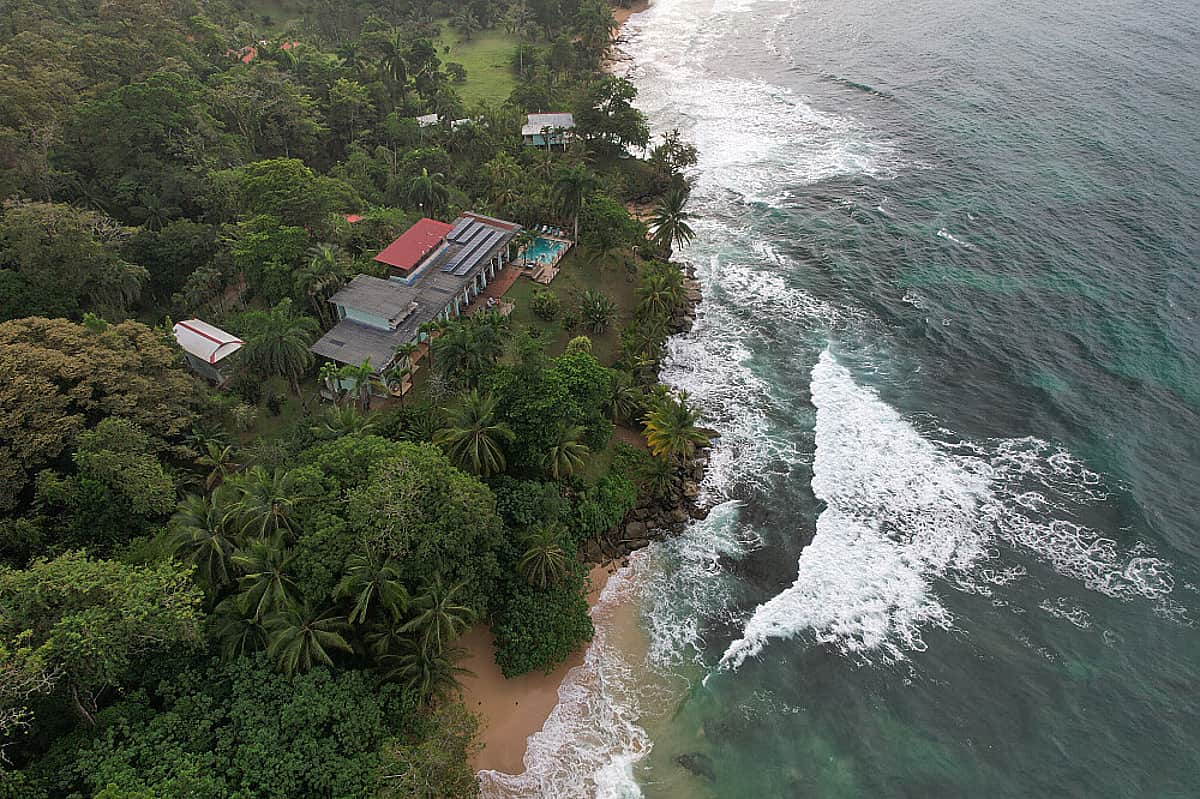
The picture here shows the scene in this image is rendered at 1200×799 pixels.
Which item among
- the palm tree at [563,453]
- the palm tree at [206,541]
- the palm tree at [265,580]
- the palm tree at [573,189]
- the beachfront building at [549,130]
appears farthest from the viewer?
the beachfront building at [549,130]

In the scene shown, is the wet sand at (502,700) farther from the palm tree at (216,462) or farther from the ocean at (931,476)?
the palm tree at (216,462)

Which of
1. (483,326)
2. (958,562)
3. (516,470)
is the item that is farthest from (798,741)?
(483,326)

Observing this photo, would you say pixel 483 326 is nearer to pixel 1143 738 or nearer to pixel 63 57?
pixel 1143 738

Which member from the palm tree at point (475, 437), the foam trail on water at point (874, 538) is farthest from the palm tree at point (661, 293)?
the palm tree at point (475, 437)

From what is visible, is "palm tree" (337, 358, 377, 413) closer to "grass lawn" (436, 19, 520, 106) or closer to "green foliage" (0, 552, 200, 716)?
"green foliage" (0, 552, 200, 716)

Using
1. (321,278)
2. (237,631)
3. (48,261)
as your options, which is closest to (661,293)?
(321,278)

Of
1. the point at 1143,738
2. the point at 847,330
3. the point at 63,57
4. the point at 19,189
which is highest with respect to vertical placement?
the point at 63,57
